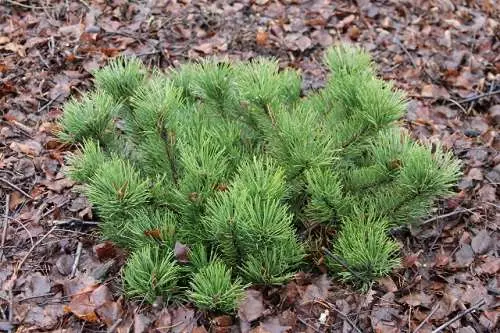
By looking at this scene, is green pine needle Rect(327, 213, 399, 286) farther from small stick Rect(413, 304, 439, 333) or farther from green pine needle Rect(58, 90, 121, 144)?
green pine needle Rect(58, 90, 121, 144)

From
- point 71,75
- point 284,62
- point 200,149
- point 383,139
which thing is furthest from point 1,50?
point 383,139

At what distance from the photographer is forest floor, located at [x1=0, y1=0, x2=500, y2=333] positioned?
7.38 feet

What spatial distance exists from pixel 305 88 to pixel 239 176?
5.34 ft

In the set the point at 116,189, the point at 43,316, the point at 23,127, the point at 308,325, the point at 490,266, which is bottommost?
the point at 490,266

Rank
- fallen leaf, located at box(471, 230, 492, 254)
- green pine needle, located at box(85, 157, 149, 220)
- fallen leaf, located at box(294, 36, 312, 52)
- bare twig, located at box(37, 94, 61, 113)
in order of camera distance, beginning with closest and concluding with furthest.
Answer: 1. green pine needle, located at box(85, 157, 149, 220)
2. fallen leaf, located at box(471, 230, 492, 254)
3. bare twig, located at box(37, 94, 61, 113)
4. fallen leaf, located at box(294, 36, 312, 52)

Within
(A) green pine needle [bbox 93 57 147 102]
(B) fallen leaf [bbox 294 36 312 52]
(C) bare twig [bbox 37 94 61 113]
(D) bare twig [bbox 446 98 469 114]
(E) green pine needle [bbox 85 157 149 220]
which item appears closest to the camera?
(E) green pine needle [bbox 85 157 149 220]

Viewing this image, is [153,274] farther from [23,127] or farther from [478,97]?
[478,97]

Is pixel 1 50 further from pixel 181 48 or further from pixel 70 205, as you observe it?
pixel 70 205

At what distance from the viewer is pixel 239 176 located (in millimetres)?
2043

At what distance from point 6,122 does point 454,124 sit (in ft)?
8.35

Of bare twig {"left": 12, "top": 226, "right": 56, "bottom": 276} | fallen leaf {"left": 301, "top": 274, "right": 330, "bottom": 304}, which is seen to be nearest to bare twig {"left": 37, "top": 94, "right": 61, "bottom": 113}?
bare twig {"left": 12, "top": 226, "right": 56, "bottom": 276}

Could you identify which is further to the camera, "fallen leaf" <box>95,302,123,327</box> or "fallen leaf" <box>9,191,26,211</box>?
"fallen leaf" <box>9,191,26,211</box>

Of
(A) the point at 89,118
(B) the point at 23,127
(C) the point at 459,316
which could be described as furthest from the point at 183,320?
(B) the point at 23,127

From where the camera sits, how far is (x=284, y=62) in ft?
12.5
